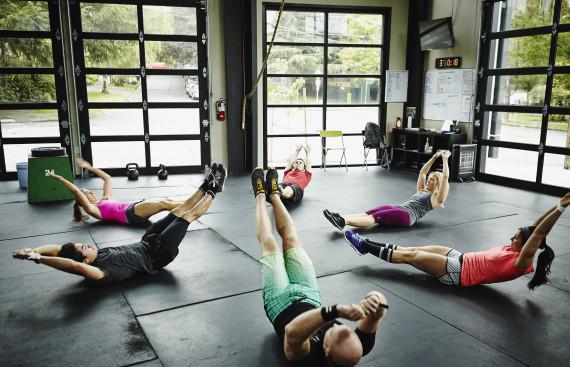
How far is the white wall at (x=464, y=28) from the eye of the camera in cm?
747

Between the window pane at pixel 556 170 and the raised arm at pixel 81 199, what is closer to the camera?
the raised arm at pixel 81 199

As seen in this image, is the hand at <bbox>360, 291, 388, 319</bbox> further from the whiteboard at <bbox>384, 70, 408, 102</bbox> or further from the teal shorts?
the whiteboard at <bbox>384, 70, 408, 102</bbox>

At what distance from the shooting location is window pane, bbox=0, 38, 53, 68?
7055 mm

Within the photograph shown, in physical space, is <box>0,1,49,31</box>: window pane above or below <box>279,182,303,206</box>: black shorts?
above

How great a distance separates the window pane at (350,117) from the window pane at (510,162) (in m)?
2.28

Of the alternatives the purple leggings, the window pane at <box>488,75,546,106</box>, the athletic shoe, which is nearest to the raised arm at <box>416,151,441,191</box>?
the purple leggings

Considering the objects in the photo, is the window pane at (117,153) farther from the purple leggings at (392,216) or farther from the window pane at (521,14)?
the window pane at (521,14)

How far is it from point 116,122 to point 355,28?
15.4ft

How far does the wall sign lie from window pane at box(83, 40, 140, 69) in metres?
5.29

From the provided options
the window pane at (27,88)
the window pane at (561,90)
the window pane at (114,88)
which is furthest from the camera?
the window pane at (114,88)

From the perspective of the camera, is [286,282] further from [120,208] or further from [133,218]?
[120,208]

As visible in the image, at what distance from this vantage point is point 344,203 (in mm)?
5965

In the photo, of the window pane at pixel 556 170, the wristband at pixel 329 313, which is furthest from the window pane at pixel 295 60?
the wristband at pixel 329 313

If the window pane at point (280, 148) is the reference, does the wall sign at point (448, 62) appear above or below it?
above
